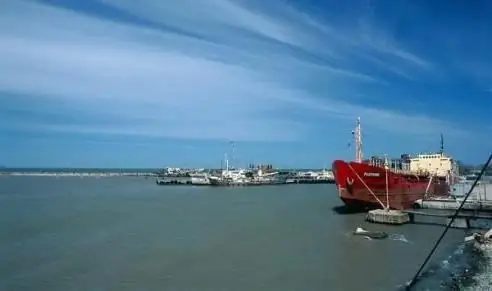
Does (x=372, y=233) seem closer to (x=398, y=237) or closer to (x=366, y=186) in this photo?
(x=398, y=237)

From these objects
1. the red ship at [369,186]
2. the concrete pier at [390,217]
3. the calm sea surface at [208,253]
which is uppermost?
the red ship at [369,186]

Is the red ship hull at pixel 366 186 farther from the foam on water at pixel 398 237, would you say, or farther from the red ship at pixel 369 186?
the foam on water at pixel 398 237

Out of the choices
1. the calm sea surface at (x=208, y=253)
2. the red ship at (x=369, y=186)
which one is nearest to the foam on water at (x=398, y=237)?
the calm sea surface at (x=208, y=253)

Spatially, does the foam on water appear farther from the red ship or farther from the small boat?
the red ship

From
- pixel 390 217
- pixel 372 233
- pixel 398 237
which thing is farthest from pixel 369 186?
pixel 398 237

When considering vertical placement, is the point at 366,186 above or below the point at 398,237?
above

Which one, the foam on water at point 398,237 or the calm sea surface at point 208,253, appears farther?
the foam on water at point 398,237

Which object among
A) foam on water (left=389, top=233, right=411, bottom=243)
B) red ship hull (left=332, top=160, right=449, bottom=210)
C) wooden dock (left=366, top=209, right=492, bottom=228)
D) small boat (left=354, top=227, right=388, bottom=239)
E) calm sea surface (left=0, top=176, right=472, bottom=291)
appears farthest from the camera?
red ship hull (left=332, top=160, right=449, bottom=210)

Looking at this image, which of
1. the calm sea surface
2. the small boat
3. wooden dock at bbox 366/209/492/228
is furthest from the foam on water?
wooden dock at bbox 366/209/492/228

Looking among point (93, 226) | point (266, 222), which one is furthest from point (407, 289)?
point (93, 226)

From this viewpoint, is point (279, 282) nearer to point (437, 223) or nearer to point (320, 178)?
point (437, 223)

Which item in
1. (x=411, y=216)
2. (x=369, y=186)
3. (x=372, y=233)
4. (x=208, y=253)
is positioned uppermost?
(x=369, y=186)

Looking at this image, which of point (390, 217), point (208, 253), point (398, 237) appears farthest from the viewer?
point (390, 217)

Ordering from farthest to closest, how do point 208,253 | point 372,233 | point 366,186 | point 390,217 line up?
point 366,186 < point 390,217 < point 372,233 < point 208,253
